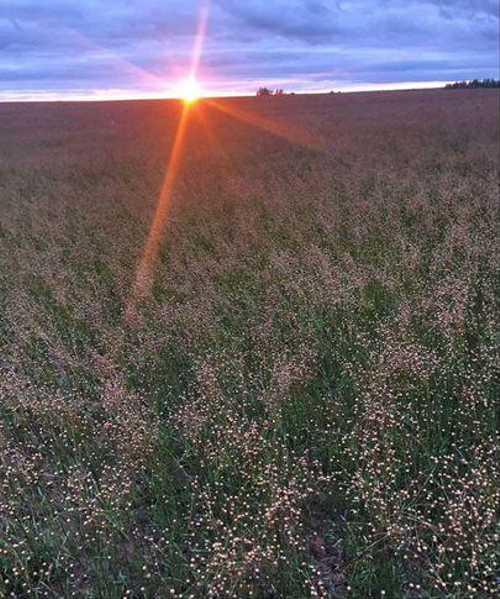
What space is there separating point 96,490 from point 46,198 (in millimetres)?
9528

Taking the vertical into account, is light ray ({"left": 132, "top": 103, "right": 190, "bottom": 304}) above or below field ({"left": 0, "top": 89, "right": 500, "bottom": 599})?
above

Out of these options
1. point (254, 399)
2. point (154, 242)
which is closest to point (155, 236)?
point (154, 242)

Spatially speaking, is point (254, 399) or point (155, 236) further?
point (155, 236)

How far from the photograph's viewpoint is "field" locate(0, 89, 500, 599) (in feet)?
9.26

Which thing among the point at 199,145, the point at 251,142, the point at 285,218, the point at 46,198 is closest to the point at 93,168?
the point at 46,198

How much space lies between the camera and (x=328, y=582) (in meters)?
2.77

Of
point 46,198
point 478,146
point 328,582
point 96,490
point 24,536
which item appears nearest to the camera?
point 328,582

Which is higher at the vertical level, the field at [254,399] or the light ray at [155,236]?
the light ray at [155,236]

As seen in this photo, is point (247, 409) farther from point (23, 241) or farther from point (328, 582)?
point (23, 241)

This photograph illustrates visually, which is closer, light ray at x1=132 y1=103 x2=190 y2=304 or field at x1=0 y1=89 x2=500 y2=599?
field at x1=0 y1=89 x2=500 y2=599

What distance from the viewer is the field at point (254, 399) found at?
9.26 ft

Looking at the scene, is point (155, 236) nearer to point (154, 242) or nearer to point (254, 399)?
point (154, 242)

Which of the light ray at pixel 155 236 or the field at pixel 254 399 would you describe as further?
the light ray at pixel 155 236

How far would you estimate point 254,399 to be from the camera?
13.4 ft
